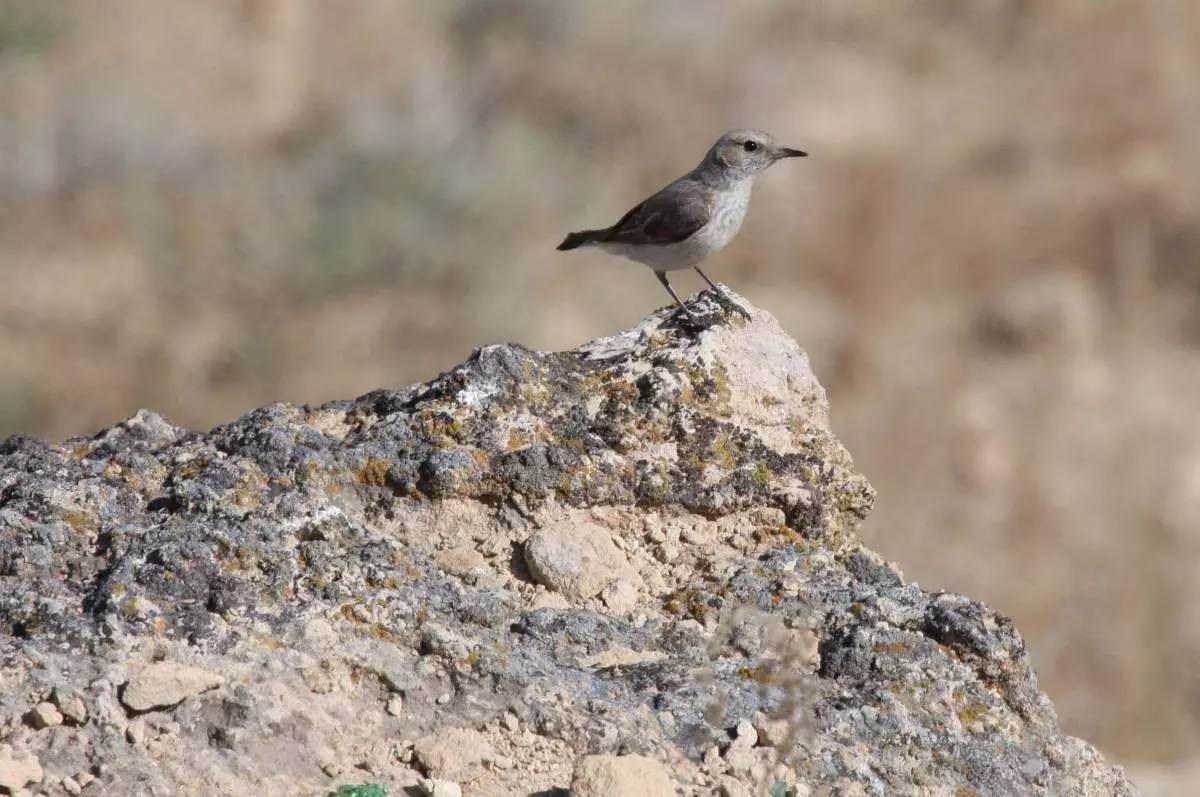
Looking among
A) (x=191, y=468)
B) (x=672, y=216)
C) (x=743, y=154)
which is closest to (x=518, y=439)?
(x=191, y=468)

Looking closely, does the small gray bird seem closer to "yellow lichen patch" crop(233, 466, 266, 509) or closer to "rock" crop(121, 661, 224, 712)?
"yellow lichen patch" crop(233, 466, 266, 509)

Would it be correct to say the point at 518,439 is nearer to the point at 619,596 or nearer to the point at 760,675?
the point at 619,596

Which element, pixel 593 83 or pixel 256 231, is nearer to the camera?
pixel 256 231

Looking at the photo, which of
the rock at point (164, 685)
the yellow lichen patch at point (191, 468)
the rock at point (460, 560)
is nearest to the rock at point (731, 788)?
the rock at point (460, 560)

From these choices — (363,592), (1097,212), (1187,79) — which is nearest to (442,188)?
(1097,212)

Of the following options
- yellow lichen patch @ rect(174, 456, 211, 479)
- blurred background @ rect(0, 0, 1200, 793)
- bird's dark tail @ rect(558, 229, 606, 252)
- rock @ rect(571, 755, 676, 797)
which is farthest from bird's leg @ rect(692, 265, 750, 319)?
blurred background @ rect(0, 0, 1200, 793)

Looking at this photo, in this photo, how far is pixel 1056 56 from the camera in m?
14.6

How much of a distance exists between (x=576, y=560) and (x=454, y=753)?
708 mm

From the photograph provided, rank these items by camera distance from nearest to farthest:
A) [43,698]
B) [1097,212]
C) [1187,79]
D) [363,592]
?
1. [43,698]
2. [363,592]
3. [1097,212]
4. [1187,79]

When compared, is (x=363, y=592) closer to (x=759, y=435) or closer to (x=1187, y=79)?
(x=759, y=435)

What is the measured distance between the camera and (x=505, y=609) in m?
3.12

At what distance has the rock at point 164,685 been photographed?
2.64m

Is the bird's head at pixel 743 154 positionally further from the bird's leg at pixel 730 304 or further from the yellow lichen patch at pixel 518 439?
the yellow lichen patch at pixel 518 439

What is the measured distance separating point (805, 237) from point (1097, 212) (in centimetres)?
253
